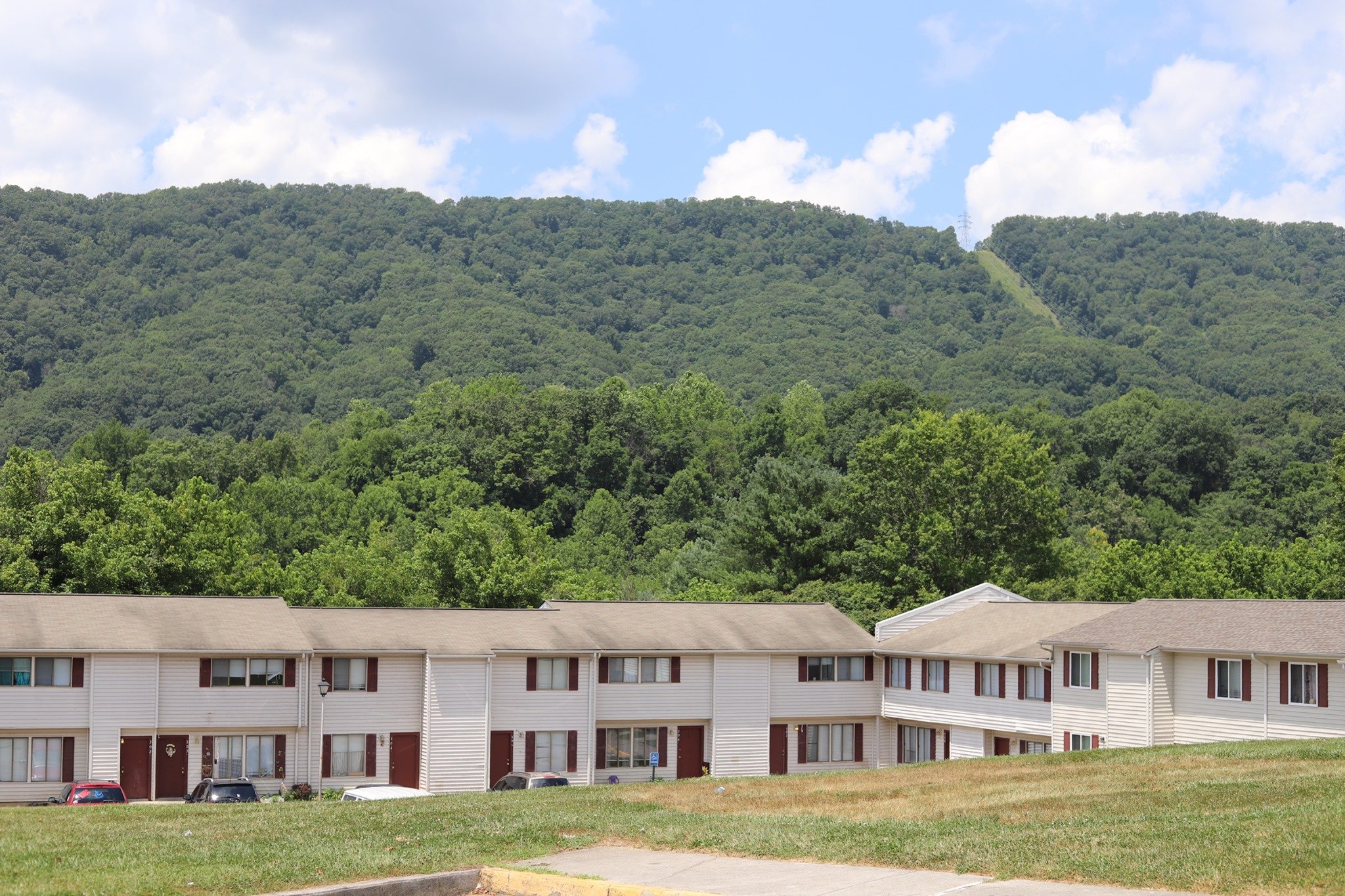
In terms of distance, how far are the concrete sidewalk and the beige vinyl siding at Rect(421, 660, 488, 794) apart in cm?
2954

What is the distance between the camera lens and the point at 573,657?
5094 cm

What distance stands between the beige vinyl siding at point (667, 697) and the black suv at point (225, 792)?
52.8 feet

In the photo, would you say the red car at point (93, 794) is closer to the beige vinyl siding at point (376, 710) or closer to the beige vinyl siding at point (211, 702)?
the beige vinyl siding at point (211, 702)

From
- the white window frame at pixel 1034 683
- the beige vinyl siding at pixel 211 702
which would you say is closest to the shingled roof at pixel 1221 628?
the white window frame at pixel 1034 683

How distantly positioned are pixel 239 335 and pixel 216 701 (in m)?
142

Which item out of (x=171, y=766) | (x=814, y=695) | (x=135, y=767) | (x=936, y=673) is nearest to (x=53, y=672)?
(x=135, y=767)

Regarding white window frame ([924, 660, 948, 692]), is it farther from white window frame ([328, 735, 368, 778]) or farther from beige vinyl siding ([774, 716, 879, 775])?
white window frame ([328, 735, 368, 778])

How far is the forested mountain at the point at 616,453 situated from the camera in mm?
69125

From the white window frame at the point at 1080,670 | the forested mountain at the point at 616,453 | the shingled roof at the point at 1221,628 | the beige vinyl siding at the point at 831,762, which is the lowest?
the beige vinyl siding at the point at 831,762

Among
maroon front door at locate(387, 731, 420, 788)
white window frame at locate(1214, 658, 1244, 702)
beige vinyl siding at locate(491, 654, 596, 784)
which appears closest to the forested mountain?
beige vinyl siding at locate(491, 654, 596, 784)

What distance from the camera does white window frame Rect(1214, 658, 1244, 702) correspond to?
136 ft

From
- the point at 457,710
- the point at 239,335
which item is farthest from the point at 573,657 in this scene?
the point at 239,335

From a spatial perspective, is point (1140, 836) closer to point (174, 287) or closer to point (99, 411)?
point (99, 411)

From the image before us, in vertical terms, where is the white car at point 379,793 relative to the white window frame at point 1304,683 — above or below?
below
